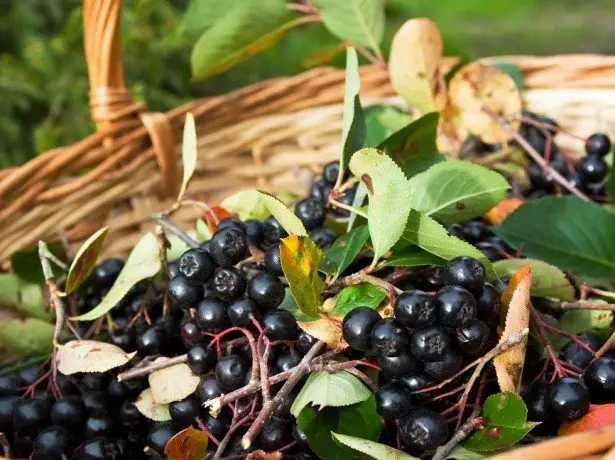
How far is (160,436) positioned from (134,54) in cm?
163

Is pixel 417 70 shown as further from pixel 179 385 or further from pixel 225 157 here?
pixel 179 385

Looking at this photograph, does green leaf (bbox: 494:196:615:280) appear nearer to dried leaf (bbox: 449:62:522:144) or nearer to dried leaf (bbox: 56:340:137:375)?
dried leaf (bbox: 449:62:522:144)

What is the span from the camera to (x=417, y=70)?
992 mm

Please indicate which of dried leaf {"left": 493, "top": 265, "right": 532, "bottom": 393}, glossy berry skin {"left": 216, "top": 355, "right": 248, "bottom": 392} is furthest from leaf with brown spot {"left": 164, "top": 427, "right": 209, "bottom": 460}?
dried leaf {"left": 493, "top": 265, "right": 532, "bottom": 393}

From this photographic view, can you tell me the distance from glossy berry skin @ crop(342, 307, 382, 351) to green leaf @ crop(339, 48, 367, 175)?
17 cm

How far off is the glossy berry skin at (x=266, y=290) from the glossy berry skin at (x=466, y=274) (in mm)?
146

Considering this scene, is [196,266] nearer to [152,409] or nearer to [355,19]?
[152,409]

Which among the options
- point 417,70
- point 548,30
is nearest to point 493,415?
point 417,70

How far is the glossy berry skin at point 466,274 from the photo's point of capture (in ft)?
1.89

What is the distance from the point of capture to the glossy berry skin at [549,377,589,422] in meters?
0.58

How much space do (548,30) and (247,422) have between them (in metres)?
2.69

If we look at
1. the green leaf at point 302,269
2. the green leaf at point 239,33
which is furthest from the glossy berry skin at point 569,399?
the green leaf at point 239,33

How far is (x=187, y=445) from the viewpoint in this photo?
0.59 m

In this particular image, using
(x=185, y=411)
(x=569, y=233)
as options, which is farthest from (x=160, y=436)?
(x=569, y=233)
